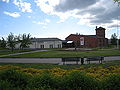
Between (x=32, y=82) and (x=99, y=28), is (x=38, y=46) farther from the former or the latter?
(x=32, y=82)

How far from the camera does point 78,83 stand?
17.7 feet

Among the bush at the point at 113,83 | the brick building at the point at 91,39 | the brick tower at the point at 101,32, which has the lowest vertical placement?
the bush at the point at 113,83

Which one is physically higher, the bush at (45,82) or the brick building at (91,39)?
the brick building at (91,39)

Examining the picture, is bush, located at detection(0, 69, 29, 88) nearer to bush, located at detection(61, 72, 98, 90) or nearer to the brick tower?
bush, located at detection(61, 72, 98, 90)

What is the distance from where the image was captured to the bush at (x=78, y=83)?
5.34m

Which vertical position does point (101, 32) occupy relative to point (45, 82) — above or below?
above

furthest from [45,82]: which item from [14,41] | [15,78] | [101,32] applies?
[101,32]

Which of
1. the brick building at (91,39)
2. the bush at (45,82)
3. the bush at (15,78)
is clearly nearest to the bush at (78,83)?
the bush at (45,82)

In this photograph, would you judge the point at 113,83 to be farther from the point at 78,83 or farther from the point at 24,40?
Result: the point at 24,40

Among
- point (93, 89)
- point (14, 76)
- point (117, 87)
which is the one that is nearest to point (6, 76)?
point (14, 76)

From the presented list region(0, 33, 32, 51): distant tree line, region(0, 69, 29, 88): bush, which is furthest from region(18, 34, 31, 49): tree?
region(0, 69, 29, 88): bush

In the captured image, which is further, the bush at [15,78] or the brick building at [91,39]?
the brick building at [91,39]

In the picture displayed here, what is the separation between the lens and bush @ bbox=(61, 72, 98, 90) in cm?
534

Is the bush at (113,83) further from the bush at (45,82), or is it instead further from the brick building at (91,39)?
the brick building at (91,39)
